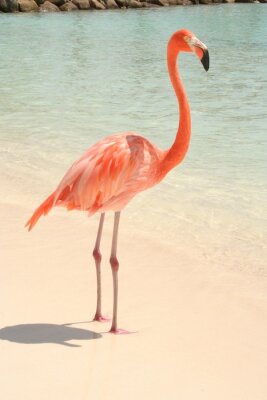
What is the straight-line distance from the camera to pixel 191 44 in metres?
4.35

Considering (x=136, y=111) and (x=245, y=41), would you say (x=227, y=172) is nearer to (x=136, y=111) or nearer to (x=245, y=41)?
(x=136, y=111)

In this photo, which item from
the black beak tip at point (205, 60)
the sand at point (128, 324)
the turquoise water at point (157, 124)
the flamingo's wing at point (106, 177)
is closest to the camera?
the sand at point (128, 324)

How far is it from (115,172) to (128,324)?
94 cm

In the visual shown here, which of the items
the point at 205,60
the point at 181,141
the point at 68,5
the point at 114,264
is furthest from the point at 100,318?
the point at 68,5

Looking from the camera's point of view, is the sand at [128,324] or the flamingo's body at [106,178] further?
the flamingo's body at [106,178]

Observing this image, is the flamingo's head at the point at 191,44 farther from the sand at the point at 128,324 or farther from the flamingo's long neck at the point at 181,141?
the sand at the point at 128,324

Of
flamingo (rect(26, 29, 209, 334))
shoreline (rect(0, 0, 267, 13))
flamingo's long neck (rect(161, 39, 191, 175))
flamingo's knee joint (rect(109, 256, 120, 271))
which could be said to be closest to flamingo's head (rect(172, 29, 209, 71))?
flamingo (rect(26, 29, 209, 334))

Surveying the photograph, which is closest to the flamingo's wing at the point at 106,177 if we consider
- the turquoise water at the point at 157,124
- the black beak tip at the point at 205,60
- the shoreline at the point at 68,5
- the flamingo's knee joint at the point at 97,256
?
the flamingo's knee joint at the point at 97,256

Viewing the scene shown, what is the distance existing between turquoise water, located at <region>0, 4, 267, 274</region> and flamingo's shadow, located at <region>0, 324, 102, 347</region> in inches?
66.8

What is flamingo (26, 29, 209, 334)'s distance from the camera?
4270mm

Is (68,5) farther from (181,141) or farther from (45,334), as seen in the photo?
(45,334)

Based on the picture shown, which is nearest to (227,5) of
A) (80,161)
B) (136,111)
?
(136,111)

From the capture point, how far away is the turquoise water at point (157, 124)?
6.58 m

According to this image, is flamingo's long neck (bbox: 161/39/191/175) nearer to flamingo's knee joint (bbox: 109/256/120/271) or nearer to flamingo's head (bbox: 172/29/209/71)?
Answer: flamingo's head (bbox: 172/29/209/71)
